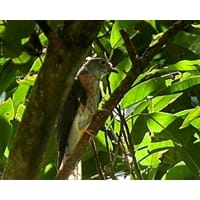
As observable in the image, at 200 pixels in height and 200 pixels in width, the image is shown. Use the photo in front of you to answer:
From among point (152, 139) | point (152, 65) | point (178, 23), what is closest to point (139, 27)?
point (178, 23)

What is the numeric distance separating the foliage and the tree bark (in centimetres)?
18

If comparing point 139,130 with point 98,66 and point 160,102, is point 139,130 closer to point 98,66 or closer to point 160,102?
point 160,102

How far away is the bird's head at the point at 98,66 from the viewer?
1.14m

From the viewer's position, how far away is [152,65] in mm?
1055

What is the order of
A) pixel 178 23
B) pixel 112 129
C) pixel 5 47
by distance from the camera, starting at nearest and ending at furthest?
pixel 5 47, pixel 178 23, pixel 112 129

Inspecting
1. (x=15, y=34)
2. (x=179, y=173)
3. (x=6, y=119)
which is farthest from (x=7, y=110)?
(x=15, y=34)

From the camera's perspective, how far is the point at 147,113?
104 centimetres

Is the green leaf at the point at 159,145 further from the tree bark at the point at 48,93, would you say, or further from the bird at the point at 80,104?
the tree bark at the point at 48,93

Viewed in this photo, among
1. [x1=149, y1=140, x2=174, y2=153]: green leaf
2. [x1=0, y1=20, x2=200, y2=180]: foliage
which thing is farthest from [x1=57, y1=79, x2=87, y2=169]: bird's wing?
[x1=149, y1=140, x2=174, y2=153]: green leaf

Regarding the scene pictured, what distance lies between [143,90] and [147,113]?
0.13 feet

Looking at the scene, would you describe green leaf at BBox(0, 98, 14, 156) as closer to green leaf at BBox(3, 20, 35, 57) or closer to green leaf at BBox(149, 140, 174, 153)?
green leaf at BBox(149, 140, 174, 153)
